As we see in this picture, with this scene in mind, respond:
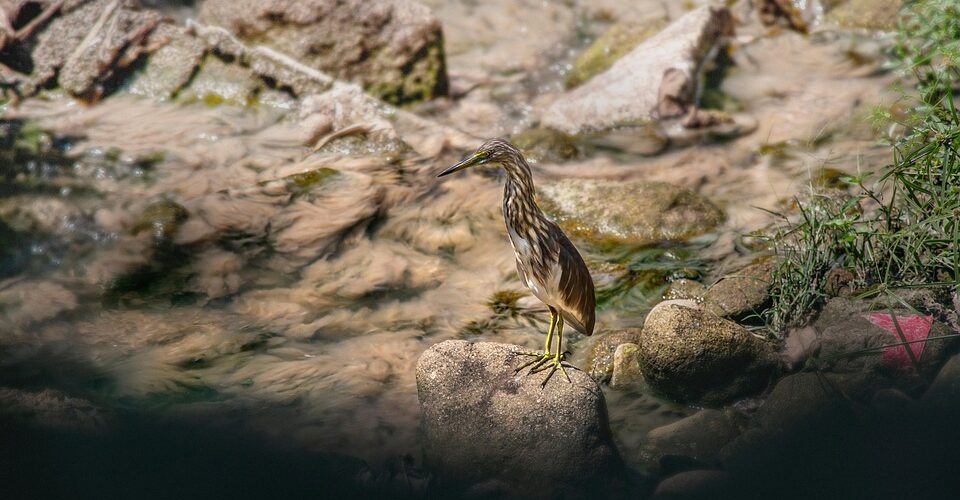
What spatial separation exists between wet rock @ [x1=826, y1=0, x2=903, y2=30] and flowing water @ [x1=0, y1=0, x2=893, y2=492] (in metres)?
0.22

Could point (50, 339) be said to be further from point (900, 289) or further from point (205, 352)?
point (900, 289)

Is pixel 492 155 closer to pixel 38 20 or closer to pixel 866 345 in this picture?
pixel 866 345

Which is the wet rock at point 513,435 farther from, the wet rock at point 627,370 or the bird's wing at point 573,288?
the wet rock at point 627,370

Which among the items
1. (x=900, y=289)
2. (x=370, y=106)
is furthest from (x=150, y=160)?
(x=900, y=289)

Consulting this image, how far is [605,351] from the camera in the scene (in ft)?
14.8

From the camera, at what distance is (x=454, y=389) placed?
12.6 feet

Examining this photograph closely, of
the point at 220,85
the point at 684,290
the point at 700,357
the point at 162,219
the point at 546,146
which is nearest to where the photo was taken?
the point at 700,357

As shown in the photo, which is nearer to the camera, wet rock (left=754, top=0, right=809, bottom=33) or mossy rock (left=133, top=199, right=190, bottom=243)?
mossy rock (left=133, top=199, right=190, bottom=243)

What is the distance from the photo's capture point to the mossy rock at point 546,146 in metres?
6.41

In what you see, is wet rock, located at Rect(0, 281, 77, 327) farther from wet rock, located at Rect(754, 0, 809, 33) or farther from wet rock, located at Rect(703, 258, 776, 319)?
wet rock, located at Rect(754, 0, 809, 33)

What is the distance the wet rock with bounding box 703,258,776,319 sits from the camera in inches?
178

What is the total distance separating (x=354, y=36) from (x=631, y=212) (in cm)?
282

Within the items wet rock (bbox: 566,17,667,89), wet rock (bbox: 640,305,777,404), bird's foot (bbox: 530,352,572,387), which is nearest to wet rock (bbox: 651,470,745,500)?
wet rock (bbox: 640,305,777,404)

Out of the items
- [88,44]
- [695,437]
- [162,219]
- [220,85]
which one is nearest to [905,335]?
[695,437]
